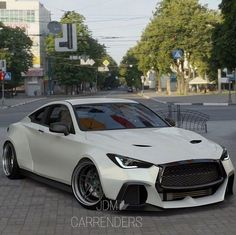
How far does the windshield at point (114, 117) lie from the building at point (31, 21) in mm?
97922

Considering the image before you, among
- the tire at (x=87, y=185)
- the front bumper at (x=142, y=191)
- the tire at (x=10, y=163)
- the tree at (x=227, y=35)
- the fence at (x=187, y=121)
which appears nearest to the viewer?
the front bumper at (x=142, y=191)

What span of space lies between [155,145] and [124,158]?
48 cm

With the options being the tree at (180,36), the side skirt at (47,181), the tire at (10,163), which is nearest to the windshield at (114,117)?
the side skirt at (47,181)

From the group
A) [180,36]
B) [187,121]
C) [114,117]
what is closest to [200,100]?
[180,36]

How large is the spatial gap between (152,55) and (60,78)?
28.8m

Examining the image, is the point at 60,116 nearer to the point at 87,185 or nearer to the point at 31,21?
the point at 87,185

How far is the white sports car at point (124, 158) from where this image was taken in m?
6.39

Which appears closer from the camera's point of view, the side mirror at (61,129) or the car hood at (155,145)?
the car hood at (155,145)

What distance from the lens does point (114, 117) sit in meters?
7.98

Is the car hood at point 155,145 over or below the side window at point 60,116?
below

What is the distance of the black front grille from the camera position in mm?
6383

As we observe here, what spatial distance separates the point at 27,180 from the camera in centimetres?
918

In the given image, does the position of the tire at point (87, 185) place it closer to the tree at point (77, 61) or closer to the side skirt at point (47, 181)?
the side skirt at point (47, 181)

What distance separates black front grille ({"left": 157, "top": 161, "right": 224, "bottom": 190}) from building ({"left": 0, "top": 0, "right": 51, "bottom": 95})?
9976 centimetres
